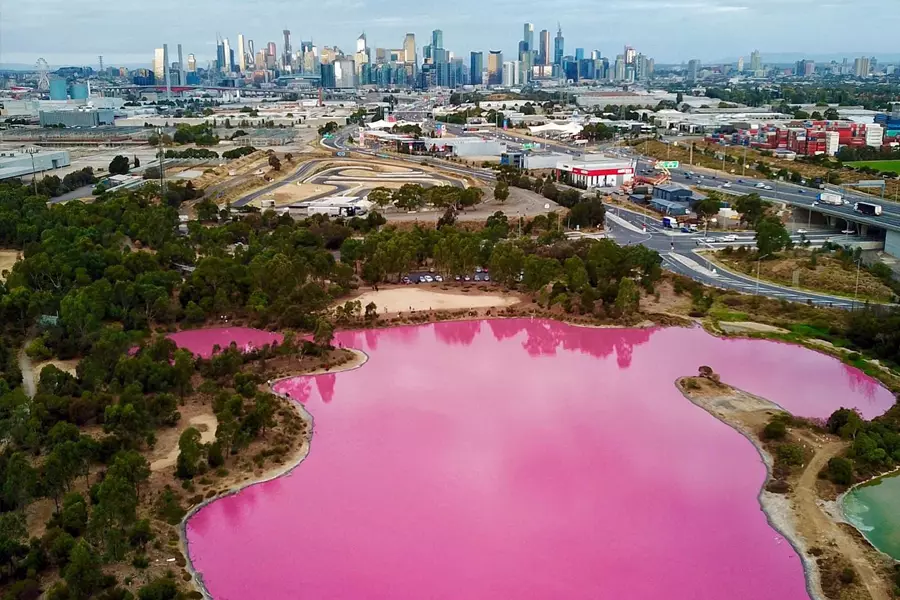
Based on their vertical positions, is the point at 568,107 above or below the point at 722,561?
above

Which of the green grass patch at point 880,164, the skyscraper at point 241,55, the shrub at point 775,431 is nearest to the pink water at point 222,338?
the shrub at point 775,431

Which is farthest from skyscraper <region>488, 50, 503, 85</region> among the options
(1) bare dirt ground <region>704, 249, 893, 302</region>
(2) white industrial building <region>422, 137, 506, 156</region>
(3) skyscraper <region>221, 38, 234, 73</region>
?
(1) bare dirt ground <region>704, 249, 893, 302</region>

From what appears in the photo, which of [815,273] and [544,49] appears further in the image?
[544,49]

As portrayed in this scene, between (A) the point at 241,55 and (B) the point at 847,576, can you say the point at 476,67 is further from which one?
(B) the point at 847,576

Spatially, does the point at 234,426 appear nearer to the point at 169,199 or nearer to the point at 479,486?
the point at 479,486

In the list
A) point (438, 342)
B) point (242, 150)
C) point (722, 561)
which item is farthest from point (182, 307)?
point (242, 150)

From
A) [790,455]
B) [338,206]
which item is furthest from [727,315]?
[338,206]
